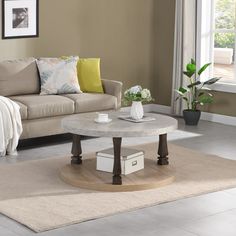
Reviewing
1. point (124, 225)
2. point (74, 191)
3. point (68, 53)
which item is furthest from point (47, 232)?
point (68, 53)

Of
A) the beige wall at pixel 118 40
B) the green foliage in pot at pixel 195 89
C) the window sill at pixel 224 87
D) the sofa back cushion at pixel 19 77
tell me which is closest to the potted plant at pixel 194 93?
the green foliage in pot at pixel 195 89

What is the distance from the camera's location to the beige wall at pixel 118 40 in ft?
27.1

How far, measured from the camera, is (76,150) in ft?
19.8

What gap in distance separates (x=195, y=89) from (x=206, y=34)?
0.77 metres

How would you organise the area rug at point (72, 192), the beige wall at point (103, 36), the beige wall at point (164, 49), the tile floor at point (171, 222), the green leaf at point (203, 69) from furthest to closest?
the beige wall at point (164, 49), the green leaf at point (203, 69), the beige wall at point (103, 36), the area rug at point (72, 192), the tile floor at point (171, 222)

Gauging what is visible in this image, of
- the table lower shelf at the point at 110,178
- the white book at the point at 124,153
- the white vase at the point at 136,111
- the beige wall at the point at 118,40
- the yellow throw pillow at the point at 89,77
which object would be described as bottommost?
the table lower shelf at the point at 110,178

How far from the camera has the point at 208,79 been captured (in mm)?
8945

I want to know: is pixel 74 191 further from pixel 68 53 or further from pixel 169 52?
pixel 169 52

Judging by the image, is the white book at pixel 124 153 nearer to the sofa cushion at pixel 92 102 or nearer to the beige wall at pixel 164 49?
the sofa cushion at pixel 92 102

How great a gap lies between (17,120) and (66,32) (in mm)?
2089

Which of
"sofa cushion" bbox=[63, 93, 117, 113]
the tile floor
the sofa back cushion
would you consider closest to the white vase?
the tile floor

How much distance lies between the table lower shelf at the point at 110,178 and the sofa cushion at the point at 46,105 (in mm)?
1137

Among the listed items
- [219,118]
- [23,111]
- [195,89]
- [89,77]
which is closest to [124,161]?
[23,111]

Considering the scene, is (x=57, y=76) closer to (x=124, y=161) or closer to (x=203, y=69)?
(x=203, y=69)
